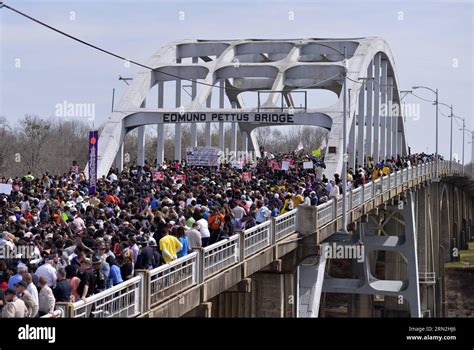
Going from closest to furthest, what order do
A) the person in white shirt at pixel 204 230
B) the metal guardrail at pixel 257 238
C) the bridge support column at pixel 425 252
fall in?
the person in white shirt at pixel 204 230, the metal guardrail at pixel 257 238, the bridge support column at pixel 425 252

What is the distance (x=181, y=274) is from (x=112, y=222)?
4.53 metres

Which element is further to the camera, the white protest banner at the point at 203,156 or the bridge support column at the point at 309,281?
the white protest banner at the point at 203,156

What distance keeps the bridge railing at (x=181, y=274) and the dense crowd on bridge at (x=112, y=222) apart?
30 centimetres

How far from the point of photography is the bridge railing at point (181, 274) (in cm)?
1389

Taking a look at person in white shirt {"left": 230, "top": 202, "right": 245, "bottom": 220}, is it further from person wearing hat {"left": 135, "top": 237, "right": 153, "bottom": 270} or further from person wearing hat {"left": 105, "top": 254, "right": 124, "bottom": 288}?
person wearing hat {"left": 105, "top": 254, "right": 124, "bottom": 288}

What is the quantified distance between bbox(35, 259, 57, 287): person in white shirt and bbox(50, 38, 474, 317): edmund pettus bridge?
0.81m

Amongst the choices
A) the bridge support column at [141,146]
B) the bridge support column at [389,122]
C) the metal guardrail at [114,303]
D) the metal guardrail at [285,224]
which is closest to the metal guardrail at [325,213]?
→ the metal guardrail at [285,224]

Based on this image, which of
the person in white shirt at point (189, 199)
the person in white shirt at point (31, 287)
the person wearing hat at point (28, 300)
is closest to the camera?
the person wearing hat at point (28, 300)

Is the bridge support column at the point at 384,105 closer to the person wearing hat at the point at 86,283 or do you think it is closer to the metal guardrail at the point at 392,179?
the metal guardrail at the point at 392,179

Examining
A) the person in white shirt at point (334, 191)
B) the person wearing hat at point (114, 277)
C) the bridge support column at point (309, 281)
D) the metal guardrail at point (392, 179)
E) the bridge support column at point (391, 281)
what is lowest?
the bridge support column at point (391, 281)

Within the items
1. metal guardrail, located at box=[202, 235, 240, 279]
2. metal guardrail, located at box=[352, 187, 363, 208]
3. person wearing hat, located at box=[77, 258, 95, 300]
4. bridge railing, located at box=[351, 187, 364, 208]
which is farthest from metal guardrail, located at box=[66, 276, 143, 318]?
metal guardrail, located at box=[352, 187, 363, 208]

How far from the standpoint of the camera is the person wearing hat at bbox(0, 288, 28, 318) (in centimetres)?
1256

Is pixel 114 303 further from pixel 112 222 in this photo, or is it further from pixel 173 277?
pixel 112 222
